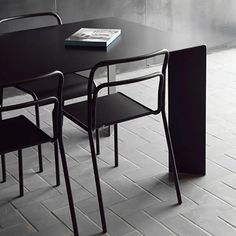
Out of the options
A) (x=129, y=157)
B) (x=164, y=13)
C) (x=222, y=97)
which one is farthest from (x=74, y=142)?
(x=164, y=13)

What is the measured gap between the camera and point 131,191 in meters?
2.87

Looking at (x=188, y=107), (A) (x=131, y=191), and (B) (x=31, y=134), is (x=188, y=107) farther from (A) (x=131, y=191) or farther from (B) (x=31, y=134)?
(B) (x=31, y=134)

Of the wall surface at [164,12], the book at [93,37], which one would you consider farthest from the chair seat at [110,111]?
the wall surface at [164,12]

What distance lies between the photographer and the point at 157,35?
2.85 m

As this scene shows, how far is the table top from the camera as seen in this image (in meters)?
2.39

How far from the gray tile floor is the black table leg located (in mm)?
119

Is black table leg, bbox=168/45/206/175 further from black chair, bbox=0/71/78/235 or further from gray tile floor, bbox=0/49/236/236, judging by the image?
black chair, bbox=0/71/78/235

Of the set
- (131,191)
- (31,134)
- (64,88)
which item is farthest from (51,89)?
(131,191)

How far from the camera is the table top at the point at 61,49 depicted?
239 centimetres

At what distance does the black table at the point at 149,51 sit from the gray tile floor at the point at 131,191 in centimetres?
19

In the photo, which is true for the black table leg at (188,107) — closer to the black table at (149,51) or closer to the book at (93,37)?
the black table at (149,51)

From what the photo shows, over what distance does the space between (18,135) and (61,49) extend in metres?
0.49

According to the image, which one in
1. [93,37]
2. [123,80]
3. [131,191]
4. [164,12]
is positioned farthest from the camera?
[164,12]

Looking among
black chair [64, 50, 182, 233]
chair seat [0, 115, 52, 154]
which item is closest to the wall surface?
black chair [64, 50, 182, 233]
